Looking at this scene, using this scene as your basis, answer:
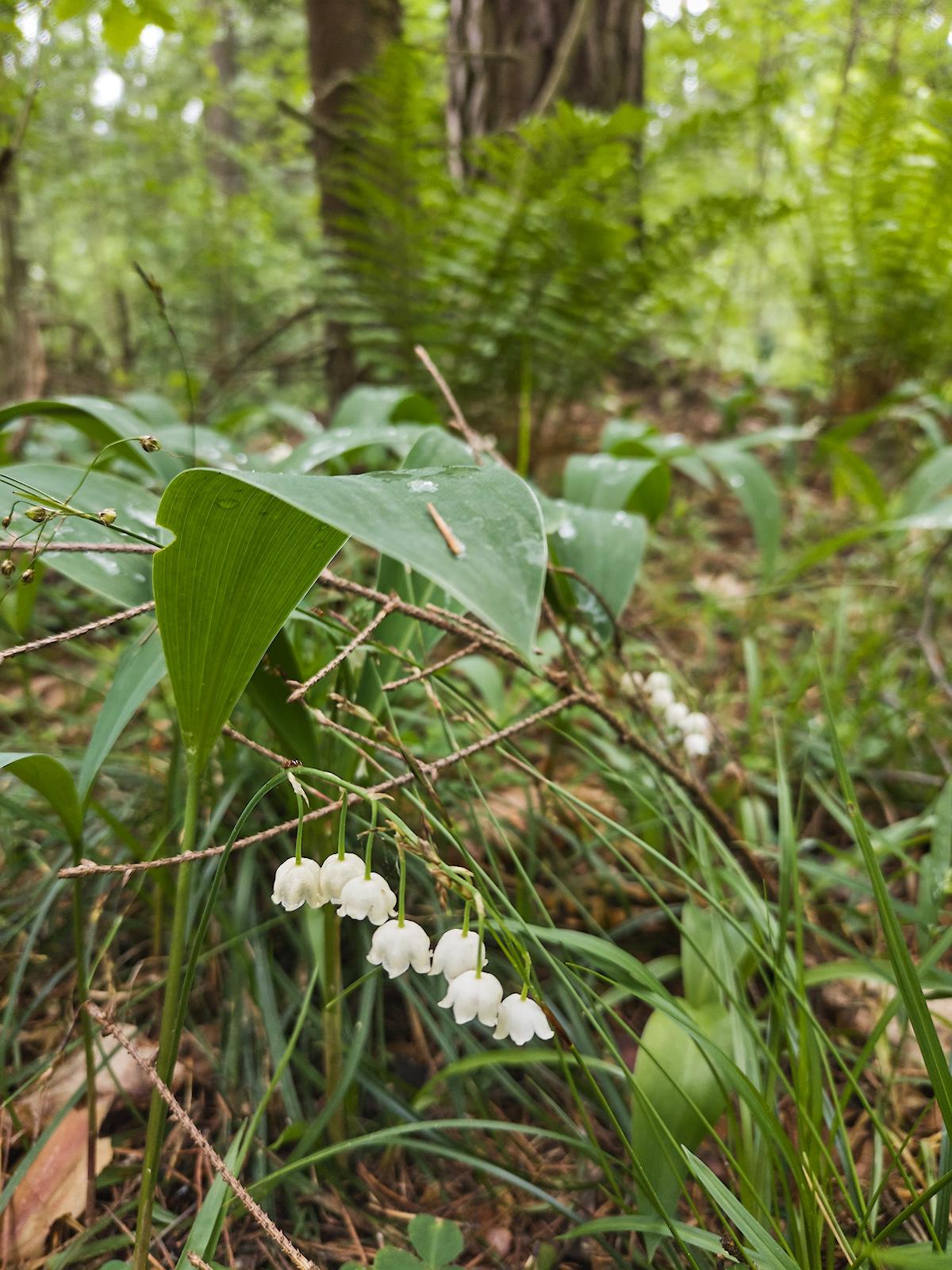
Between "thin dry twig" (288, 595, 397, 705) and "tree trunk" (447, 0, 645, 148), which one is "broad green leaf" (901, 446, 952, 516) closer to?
"thin dry twig" (288, 595, 397, 705)

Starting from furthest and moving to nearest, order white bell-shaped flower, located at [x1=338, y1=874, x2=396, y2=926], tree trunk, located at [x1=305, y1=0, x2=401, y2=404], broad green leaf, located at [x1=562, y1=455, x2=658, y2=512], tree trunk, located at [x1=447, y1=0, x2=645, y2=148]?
tree trunk, located at [x1=447, y1=0, x2=645, y2=148], tree trunk, located at [x1=305, y1=0, x2=401, y2=404], broad green leaf, located at [x1=562, y1=455, x2=658, y2=512], white bell-shaped flower, located at [x1=338, y1=874, x2=396, y2=926]

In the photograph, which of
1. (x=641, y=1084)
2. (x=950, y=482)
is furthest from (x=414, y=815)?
(x=950, y=482)

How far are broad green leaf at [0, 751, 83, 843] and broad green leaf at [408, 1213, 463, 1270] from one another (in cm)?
46

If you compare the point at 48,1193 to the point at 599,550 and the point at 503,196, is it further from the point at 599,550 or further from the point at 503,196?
the point at 503,196

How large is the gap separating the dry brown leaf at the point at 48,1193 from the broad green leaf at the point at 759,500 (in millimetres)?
1346

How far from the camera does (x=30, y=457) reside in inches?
76.4

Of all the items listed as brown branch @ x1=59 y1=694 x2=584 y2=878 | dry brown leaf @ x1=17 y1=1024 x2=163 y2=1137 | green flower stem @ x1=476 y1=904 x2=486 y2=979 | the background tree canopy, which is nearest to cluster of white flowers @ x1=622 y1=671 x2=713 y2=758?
brown branch @ x1=59 y1=694 x2=584 y2=878

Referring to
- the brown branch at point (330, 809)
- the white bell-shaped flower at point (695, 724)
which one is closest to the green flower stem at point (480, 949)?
the brown branch at point (330, 809)

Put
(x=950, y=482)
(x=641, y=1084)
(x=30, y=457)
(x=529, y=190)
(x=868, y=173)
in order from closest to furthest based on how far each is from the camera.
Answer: (x=641, y=1084)
(x=950, y=482)
(x=529, y=190)
(x=30, y=457)
(x=868, y=173)

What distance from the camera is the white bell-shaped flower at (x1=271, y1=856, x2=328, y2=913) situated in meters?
0.50

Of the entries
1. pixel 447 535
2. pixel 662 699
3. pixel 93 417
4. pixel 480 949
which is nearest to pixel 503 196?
pixel 93 417

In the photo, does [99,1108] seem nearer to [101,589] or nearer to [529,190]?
[101,589]

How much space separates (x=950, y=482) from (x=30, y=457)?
2211mm

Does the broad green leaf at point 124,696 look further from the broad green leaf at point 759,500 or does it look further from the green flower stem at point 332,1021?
the broad green leaf at point 759,500
